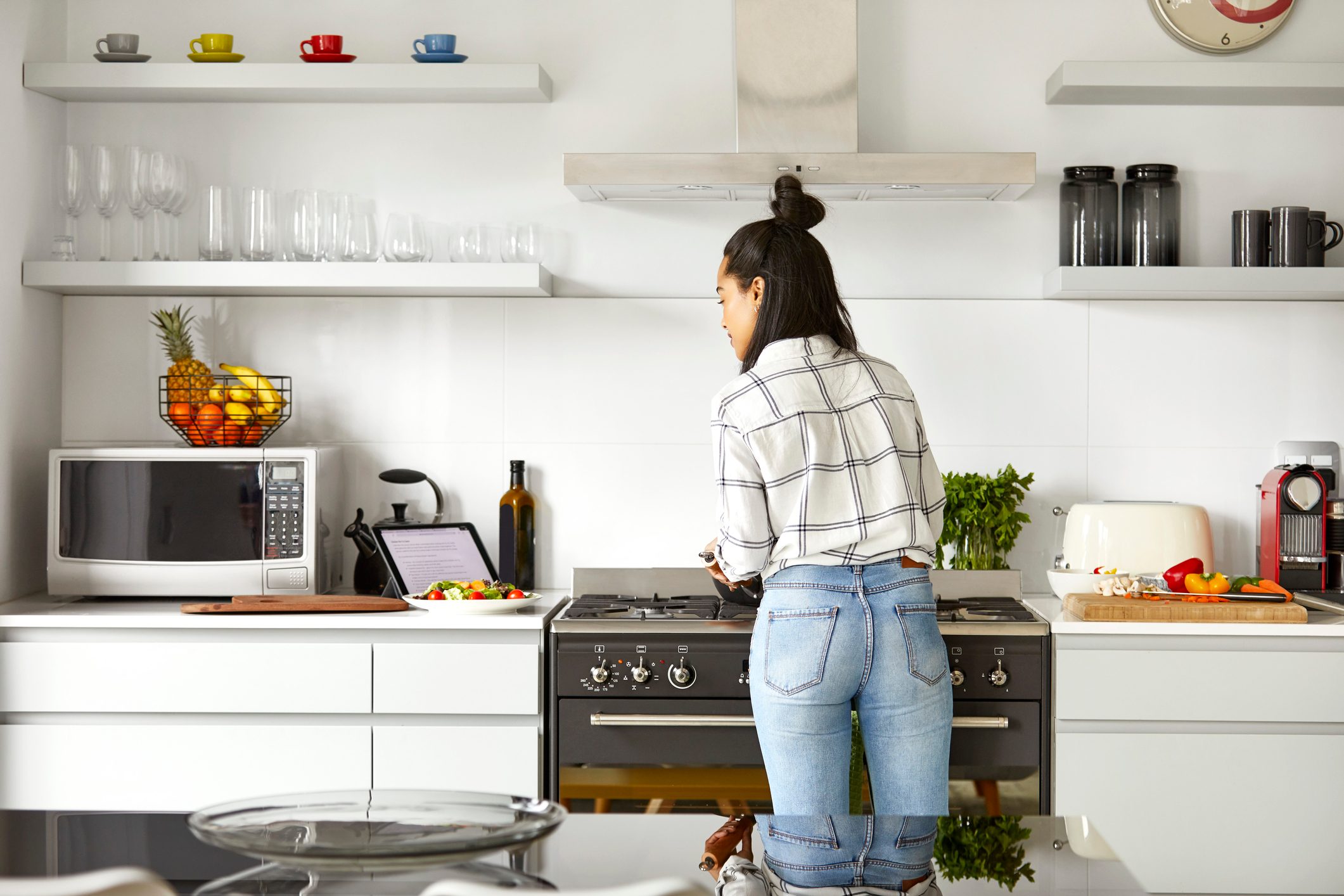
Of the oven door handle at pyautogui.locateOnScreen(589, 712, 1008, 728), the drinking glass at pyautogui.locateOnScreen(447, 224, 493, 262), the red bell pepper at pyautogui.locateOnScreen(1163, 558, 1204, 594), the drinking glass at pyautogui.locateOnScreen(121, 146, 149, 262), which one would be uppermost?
the drinking glass at pyautogui.locateOnScreen(121, 146, 149, 262)

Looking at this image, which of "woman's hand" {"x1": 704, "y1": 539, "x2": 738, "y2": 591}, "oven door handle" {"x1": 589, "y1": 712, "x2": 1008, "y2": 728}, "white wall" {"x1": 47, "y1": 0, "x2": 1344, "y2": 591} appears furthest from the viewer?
"white wall" {"x1": 47, "y1": 0, "x2": 1344, "y2": 591}

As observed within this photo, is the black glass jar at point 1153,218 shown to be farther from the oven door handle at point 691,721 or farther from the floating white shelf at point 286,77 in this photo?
the floating white shelf at point 286,77

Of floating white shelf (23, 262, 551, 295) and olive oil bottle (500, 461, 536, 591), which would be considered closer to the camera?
floating white shelf (23, 262, 551, 295)

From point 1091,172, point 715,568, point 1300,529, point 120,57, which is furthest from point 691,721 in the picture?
point 120,57

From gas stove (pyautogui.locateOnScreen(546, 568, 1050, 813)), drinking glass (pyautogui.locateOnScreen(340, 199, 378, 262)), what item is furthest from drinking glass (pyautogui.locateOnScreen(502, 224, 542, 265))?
gas stove (pyautogui.locateOnScreen(546, 568, 1050, 813))

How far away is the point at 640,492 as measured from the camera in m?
3.07

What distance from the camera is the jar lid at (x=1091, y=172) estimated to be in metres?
2.91

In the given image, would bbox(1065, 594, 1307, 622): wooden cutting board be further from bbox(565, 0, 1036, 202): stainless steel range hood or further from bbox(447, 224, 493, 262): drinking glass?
bbox(447, 224, 493, 262): drinking glass

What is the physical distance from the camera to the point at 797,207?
2.22 meters

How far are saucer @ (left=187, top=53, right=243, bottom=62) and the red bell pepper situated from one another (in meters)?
2.47

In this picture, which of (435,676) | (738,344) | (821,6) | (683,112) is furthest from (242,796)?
(821,6)

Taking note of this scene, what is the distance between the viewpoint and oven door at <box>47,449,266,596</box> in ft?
8.82

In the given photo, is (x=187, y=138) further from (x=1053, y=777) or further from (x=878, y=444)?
(x=1053, y=777)

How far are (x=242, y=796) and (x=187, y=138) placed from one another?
1661mm
